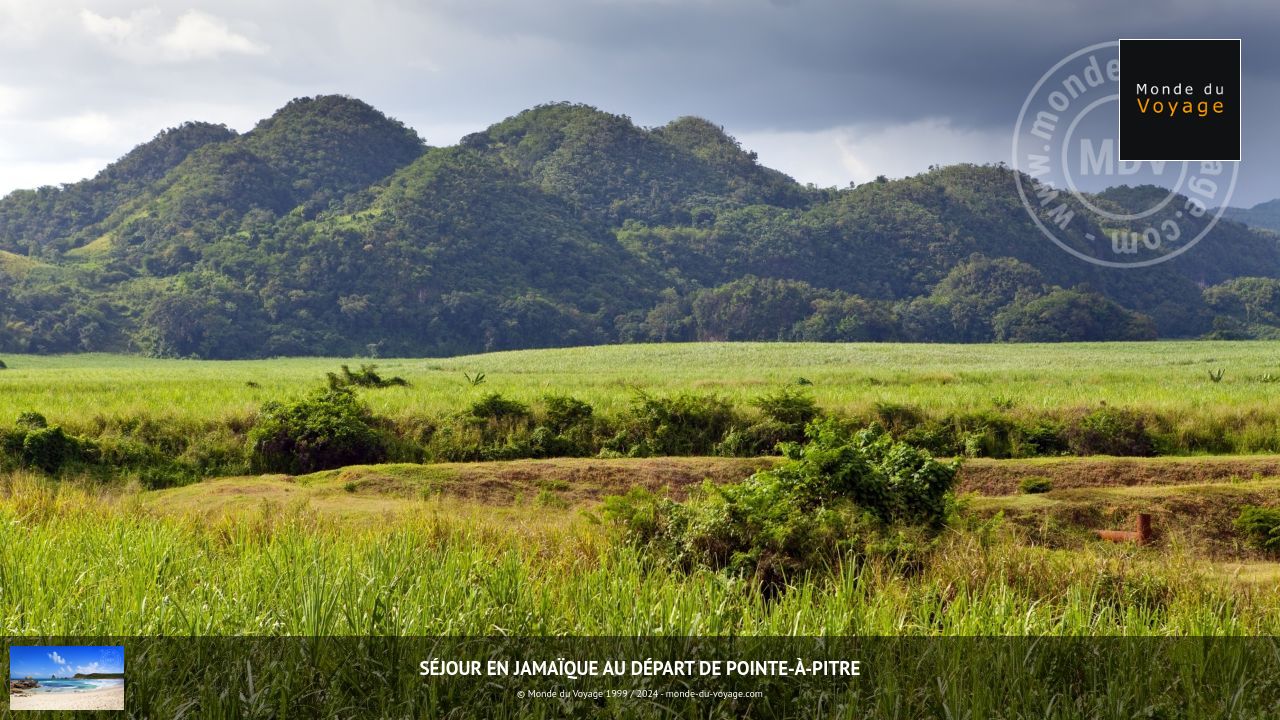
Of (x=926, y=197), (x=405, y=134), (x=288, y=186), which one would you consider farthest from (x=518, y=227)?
(x=926, y=197)

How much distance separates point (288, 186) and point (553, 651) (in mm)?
139028

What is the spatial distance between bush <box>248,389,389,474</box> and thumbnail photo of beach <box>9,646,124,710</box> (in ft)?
48.8

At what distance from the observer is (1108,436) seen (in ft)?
71.3

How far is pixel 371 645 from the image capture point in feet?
19.3

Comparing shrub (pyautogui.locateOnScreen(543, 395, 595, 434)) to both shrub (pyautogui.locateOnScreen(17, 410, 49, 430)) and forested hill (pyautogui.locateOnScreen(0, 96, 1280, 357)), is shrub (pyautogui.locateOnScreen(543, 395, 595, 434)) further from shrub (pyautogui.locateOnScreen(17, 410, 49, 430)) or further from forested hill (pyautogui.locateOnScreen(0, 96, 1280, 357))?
forested hill (pyautogui.locateOnScreen(0, 96, 1280, 357))

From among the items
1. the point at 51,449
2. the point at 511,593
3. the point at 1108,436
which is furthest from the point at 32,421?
the point at 1108,436

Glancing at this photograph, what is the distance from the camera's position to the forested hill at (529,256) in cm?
9738

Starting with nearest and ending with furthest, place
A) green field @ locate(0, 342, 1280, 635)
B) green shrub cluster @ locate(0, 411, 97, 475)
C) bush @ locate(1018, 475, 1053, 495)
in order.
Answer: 1. green field @ locate(0, 342, 1280, 635)
2. bush @ locate(1018, 475, 1053, 495)
3. green shrub cluster @ locate(0, 411, 97, 475)

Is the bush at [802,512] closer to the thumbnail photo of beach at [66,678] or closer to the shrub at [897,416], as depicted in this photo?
the thumbnail photo of beach at [66,678]

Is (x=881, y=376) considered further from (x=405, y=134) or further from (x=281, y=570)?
(x=405, y=134)

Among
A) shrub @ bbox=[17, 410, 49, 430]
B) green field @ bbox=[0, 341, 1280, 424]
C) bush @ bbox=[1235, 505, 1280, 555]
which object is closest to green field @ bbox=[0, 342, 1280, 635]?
bush @ bbox=[1235, 505, 1280, 555]

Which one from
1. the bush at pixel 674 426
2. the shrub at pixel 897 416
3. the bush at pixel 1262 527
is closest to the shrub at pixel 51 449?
the bush at pixel 674 426

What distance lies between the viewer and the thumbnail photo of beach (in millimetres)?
5152

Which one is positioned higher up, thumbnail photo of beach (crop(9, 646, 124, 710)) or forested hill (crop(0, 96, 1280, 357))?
forested hill (crop(0, 96, 1280, 357))
